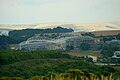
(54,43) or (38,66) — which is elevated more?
(38,66)

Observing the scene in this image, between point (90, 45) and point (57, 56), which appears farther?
point (90, 45)

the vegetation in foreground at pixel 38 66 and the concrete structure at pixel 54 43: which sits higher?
the vegetation in foreground at pixel 38 66

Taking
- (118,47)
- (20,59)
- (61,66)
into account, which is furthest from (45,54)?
(118,47)

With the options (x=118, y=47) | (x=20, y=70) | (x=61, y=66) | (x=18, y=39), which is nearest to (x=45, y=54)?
(x=61, y=66)

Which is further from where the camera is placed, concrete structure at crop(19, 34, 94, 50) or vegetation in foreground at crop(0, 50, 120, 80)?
concrete structure at crop(19, 34, 94, 50)

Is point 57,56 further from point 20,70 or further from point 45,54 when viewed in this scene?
point 20,70

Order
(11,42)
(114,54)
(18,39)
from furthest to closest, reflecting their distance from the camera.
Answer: (18,39)
(11,42)
(114,54)

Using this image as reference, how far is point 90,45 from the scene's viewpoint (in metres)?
92.7

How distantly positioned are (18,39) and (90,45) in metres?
23.6

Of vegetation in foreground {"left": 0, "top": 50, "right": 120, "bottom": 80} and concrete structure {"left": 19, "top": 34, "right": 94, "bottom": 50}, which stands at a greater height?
vegetation in foreground {"left": 0, "top": 50, "right": 120, "bottom": 80}

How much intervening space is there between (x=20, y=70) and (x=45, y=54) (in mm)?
17964

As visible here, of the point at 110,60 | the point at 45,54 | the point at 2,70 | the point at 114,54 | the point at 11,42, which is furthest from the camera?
the point at 11,42

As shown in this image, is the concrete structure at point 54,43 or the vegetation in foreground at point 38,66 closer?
the vegetation in foreground at point 38,66

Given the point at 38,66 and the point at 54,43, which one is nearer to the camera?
the point at 38,66
